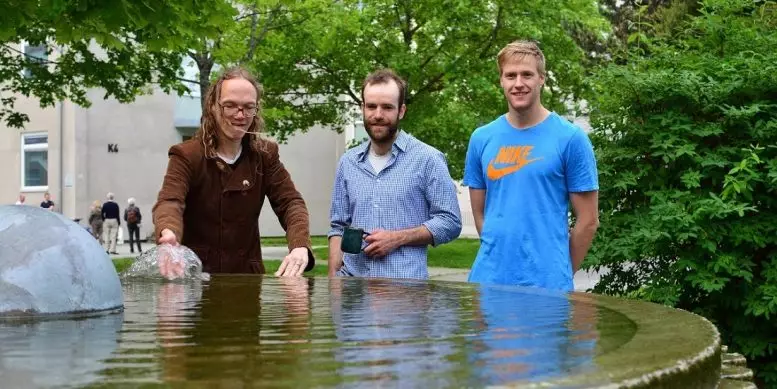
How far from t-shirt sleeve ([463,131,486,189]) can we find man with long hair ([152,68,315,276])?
0.73 meters

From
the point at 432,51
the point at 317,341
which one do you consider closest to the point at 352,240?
the point at 317,341

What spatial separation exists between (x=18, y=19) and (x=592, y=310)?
26.9 ft

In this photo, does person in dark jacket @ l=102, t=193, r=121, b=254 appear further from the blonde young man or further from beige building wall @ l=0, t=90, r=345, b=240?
the blonde young man

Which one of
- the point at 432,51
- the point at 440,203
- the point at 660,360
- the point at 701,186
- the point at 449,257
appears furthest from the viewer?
the point at 449,257

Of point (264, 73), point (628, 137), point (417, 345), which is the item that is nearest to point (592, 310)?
point (417, 345)

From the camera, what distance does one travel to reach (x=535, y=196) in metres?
4.02

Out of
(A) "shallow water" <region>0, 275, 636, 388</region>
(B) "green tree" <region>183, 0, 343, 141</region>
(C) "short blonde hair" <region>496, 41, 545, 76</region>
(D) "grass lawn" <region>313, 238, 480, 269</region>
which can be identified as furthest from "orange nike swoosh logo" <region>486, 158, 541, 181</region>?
(D) "grass lawn" <region>313, 238, 480, 269</region>

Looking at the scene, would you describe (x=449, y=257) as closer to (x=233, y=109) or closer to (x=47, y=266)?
(x=233, y=109)

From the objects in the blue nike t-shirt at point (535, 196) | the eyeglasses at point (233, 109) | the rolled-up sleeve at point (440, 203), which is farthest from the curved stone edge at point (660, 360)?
the eyeglasses at point (233, 109)

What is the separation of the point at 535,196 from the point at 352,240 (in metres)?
0.86

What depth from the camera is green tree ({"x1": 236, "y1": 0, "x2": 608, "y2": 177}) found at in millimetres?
18844

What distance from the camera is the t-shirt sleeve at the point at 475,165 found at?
14.0 ft

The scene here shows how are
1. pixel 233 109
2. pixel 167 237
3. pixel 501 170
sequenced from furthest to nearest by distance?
pixel 233 109
pixel 501 170
pixel 167 237

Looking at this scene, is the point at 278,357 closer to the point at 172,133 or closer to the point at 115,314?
the point at 115,314
